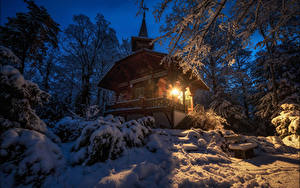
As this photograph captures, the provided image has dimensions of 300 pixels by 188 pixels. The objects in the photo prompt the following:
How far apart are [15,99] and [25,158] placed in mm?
1254

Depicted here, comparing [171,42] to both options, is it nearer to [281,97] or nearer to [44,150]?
[44,150]

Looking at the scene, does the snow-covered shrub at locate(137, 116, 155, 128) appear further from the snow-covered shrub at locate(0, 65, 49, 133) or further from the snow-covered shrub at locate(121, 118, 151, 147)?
the snow-covered shrub at locate(0, 65, 49, 133)

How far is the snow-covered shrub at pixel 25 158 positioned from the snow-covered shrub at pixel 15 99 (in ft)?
0.82

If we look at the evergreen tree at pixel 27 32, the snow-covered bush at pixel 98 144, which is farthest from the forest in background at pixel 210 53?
the snow-covered bush at pixel 98 144

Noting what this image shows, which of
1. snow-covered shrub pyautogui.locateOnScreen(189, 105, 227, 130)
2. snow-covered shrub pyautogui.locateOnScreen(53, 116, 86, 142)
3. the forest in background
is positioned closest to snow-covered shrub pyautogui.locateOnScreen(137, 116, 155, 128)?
snow-covered shrub pyautogui.locateOnScreen(53, 116, 86, 142)

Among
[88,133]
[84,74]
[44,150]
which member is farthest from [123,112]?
[84,74]

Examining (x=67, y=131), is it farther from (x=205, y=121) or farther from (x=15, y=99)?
(x=205, y=121)

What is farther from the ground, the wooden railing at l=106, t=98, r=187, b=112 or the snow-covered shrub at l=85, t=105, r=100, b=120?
the wooden railing at l=106, t=98, r=187, b=112

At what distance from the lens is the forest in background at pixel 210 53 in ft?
11.0

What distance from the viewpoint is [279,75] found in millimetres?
10453

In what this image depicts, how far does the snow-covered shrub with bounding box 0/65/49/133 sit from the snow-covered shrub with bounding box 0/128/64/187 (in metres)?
0.25

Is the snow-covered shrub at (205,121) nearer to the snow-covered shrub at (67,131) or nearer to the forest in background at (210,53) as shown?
the forest in background at (210,53)

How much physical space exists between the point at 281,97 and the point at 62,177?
A: 13.8m

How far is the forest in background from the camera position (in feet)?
11.0
